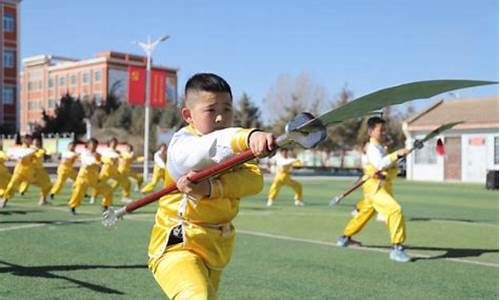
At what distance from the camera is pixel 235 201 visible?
354 centimetres

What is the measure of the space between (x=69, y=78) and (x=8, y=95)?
1815 inches

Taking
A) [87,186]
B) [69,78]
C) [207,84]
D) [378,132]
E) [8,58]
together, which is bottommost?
[87,186]

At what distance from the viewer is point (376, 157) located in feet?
30.0

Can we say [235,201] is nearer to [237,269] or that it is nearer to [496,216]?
[237,269]

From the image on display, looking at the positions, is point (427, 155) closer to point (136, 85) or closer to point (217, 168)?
point (136, 85)

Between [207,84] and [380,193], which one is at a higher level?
[207,84]

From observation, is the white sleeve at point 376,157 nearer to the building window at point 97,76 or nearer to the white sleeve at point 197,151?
the white sleeve at point 197,151

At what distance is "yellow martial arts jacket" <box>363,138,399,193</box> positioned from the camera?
29.4 ft

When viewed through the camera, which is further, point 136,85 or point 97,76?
point 97,76

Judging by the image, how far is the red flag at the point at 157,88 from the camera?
32.0 meters

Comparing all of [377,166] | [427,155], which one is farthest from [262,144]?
[427,155]

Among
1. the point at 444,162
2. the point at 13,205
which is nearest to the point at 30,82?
the point at 444,162

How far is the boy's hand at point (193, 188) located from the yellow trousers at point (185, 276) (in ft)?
1.19

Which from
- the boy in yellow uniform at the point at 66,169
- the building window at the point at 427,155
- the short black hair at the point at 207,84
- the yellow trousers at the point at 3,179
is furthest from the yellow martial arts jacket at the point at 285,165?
the building window at the point at 427,155
